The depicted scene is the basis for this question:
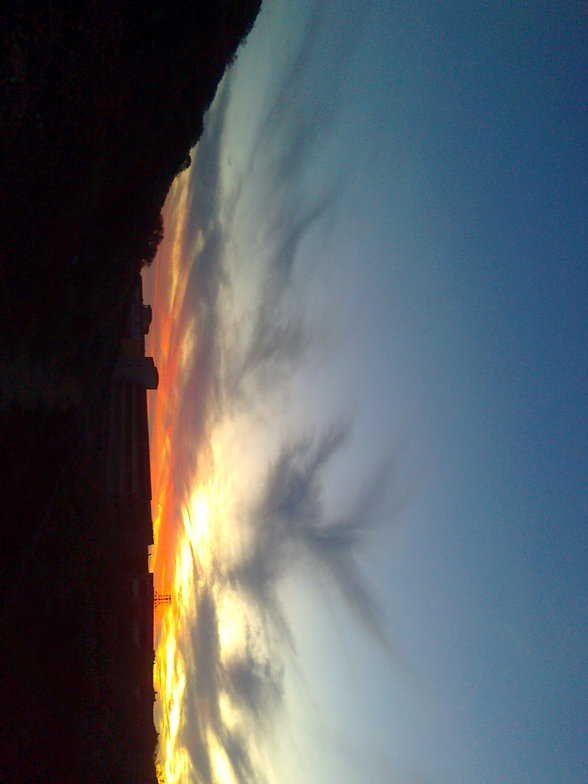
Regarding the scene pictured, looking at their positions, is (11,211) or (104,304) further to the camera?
(104,304)

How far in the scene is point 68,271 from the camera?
16734 millimetres

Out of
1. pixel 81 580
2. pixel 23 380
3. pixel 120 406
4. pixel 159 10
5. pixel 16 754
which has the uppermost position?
pixel 120 406

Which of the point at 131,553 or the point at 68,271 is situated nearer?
the point at 68,271

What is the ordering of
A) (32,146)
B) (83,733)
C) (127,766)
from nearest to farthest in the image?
(32,146) → (83,733) → (127,766)

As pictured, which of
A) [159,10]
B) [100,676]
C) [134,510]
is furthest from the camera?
[134,510]

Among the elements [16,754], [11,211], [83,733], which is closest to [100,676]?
[83,733]

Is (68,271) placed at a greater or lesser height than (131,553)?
lesser

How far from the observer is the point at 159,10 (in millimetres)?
14055

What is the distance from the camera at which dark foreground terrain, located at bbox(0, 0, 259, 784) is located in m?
12.1

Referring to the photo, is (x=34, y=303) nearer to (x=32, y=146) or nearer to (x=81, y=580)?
(x=32, y=146)

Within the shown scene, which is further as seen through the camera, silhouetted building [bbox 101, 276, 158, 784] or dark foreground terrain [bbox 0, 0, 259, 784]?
silhouetted building [bbox 101, 276, 158, 784]

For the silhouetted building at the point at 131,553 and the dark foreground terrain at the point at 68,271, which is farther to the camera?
the silhouetted building at the point at 131,553

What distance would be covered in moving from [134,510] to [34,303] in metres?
20.9

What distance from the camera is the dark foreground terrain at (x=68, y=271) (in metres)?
12.1
